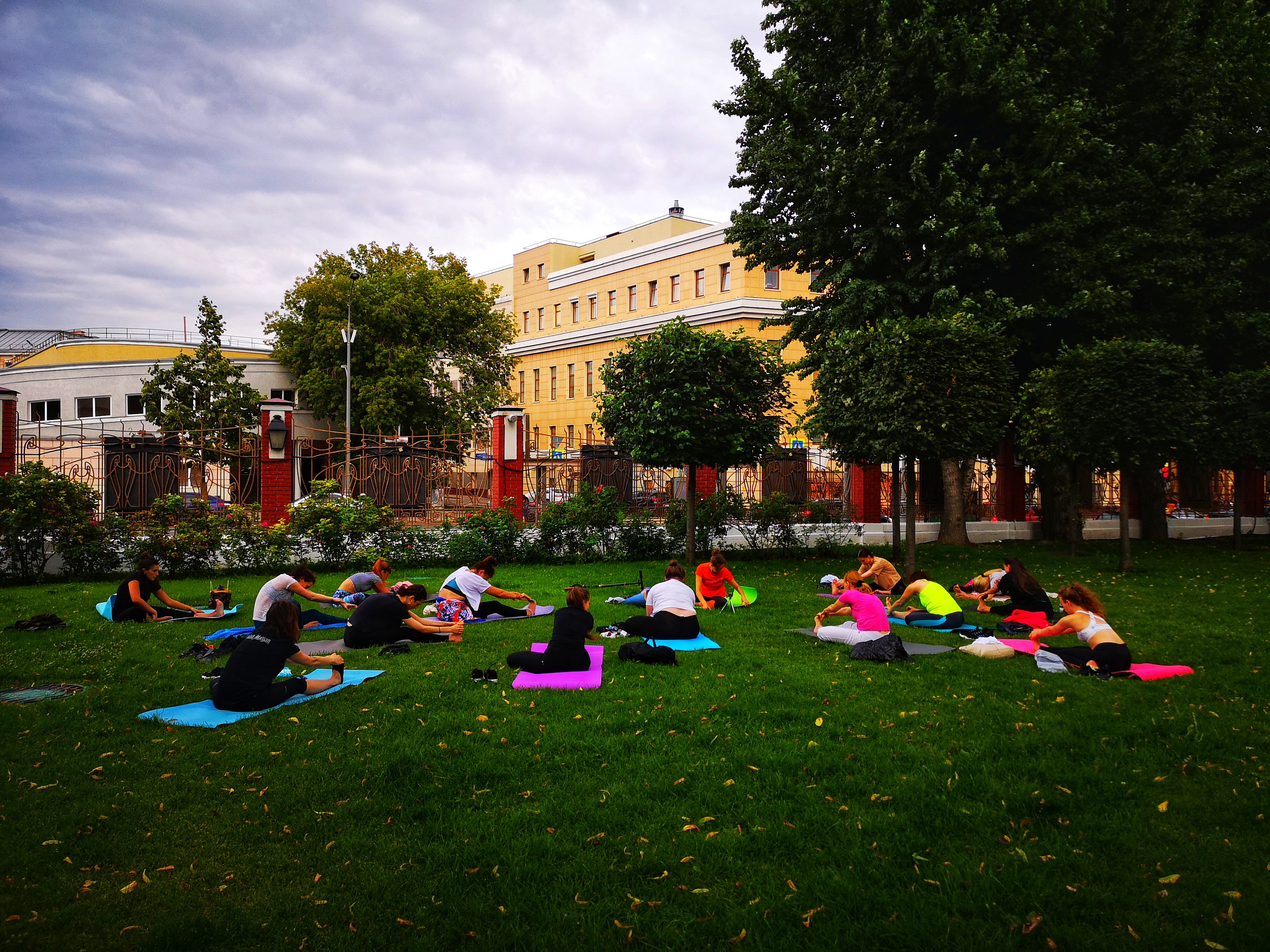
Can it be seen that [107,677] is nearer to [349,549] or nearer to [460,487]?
[349,549]

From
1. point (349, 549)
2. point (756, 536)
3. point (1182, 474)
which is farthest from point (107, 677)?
point (1182, 474)

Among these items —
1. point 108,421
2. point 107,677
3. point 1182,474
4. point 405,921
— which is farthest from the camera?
point 108,421

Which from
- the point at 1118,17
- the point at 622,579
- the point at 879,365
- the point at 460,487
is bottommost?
the point at 622,579

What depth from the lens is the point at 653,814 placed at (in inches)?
192

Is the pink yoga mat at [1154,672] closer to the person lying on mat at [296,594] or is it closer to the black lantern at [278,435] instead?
the person lying on mat at [296,594]

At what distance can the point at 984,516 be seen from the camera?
25.5m

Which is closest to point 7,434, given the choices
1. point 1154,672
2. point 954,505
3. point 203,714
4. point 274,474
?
point 274,474

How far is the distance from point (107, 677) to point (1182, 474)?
37003 mm

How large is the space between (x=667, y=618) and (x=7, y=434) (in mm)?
15099

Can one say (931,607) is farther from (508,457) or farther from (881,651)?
(508,457)

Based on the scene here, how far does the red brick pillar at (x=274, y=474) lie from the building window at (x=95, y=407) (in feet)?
108

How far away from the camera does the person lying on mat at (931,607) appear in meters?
11.2

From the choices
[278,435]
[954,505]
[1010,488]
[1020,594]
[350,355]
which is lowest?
[1020,594]

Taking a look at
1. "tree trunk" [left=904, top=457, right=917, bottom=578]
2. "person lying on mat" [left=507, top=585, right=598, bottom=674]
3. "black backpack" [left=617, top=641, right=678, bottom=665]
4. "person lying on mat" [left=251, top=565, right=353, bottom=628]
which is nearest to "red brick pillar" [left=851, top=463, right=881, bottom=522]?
"tree trunk" [left=904, top=457, right=917, bottom=578]
